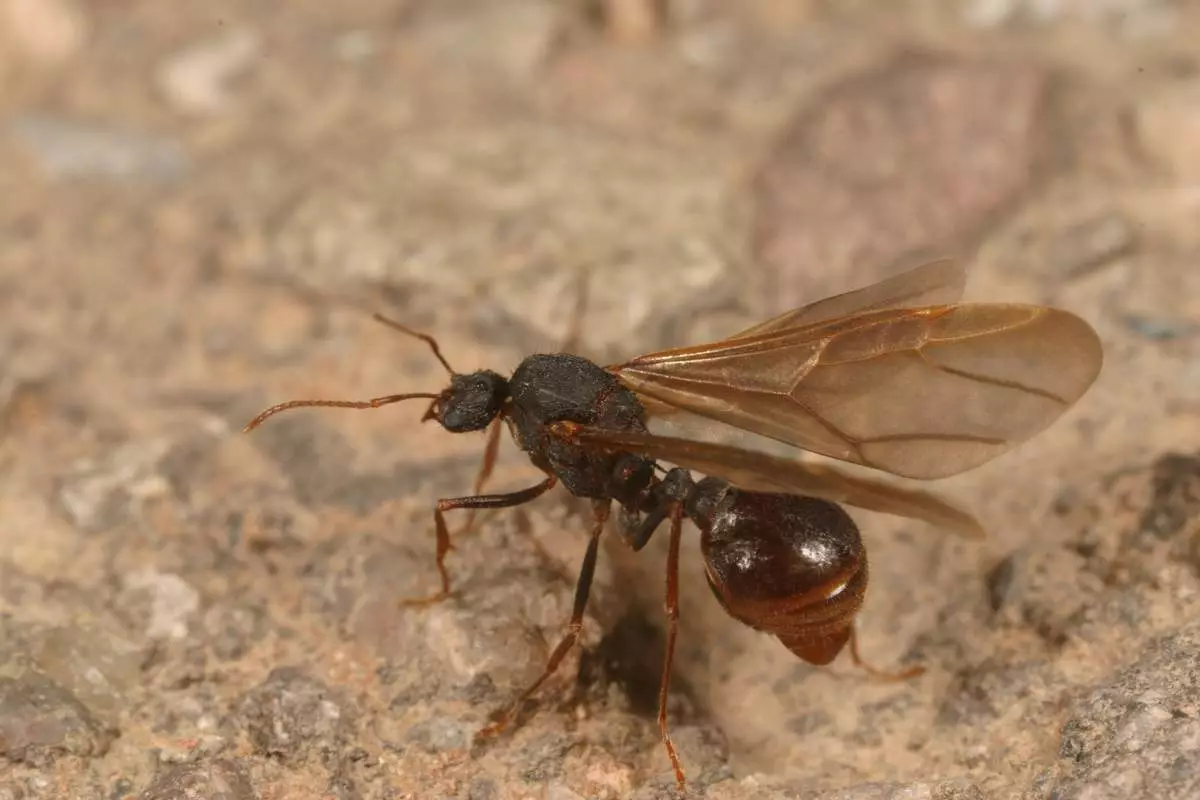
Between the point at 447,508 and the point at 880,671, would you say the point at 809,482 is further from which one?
the point at 447,508

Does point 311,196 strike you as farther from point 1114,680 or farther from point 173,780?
point 1114,680

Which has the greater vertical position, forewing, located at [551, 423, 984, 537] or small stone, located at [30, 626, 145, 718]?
forewing, located at [551, 423, 984, 537]

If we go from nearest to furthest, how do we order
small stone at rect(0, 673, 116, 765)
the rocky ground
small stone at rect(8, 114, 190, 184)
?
small stone at rect(0, 673, 116, 765)
the rocky ground
small stone at rect(8, 114, 190, 184)

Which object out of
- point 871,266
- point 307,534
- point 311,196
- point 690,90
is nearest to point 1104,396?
point 871,266

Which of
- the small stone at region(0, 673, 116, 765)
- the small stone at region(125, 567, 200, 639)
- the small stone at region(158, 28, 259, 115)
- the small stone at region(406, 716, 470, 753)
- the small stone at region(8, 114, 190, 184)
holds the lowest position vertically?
the small stone at region(0, 673, 116, 765)

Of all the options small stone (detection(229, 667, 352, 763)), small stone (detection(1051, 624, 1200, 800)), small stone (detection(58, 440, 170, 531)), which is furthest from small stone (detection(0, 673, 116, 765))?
small stone (detection(1051, 624, 1200, 800))

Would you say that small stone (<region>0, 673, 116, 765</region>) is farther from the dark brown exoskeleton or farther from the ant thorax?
the ant thorax

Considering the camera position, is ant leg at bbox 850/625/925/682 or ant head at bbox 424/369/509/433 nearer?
ant leg at bbox 850/625/925/682

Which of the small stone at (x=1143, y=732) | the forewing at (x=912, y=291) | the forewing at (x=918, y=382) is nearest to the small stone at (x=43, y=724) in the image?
the forewing at (x=918, y=382)
